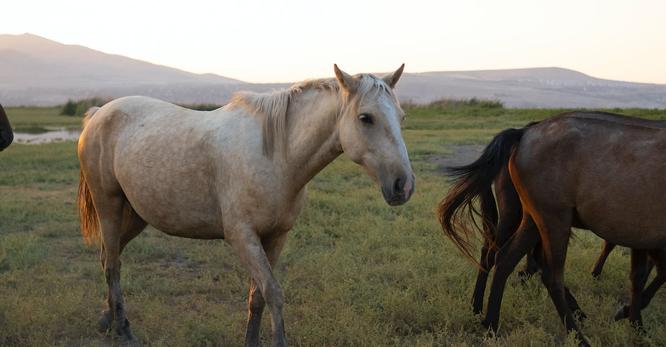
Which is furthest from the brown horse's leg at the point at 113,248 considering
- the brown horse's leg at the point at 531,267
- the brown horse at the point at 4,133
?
the brown horse's leg at the point at 531,267

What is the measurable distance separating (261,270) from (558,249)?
2100 millimetres

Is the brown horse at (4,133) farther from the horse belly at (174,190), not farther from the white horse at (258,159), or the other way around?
the horse belly at (174,190)

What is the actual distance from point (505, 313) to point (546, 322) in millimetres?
307

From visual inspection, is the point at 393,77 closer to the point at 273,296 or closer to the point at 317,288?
the point at 273,296

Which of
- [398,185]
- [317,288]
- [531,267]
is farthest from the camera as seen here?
[531,267]

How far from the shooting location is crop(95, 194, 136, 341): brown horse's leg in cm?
402

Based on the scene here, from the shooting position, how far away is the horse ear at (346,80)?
2951mm

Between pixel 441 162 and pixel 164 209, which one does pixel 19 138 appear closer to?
pixel 441 162

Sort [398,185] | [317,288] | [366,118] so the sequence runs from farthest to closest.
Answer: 1. [317,288]
2. [366,118]
3. [398,185]

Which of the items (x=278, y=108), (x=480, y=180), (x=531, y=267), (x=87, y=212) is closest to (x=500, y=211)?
(x=480, y=180)

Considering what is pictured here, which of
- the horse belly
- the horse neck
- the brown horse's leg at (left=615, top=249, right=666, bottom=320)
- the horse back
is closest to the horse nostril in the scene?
the horse neck

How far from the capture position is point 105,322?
4.12m

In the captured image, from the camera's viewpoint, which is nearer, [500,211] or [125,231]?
[125,231]

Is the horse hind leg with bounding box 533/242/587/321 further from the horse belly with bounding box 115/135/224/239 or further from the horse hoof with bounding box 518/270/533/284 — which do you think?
the horse belly with bounding box 115/135/224/239
